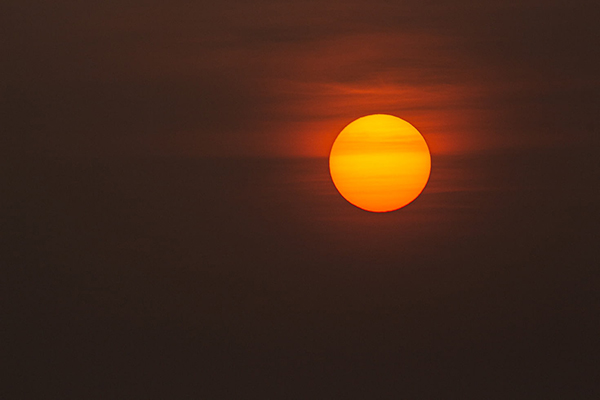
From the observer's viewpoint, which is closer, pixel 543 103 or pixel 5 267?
pixel 543 103

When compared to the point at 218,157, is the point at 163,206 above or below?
below

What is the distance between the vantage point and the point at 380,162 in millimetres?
1356

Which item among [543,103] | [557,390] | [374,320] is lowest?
[557,390]

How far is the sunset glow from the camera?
4.47 feet

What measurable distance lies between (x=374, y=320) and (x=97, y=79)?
107 cm

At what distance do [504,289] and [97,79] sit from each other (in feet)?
4.35

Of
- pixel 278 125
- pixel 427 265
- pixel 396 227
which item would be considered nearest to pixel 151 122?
pixel 278 125

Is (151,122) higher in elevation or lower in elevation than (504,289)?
higher

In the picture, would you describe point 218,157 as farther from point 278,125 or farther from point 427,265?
point 427,265

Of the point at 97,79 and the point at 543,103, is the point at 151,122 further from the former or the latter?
the point at 543,103

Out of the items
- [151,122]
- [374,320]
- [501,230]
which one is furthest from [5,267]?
[501,230]

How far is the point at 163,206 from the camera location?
4.96 ft

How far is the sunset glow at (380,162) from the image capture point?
1363 mm

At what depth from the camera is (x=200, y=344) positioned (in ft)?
4.99
